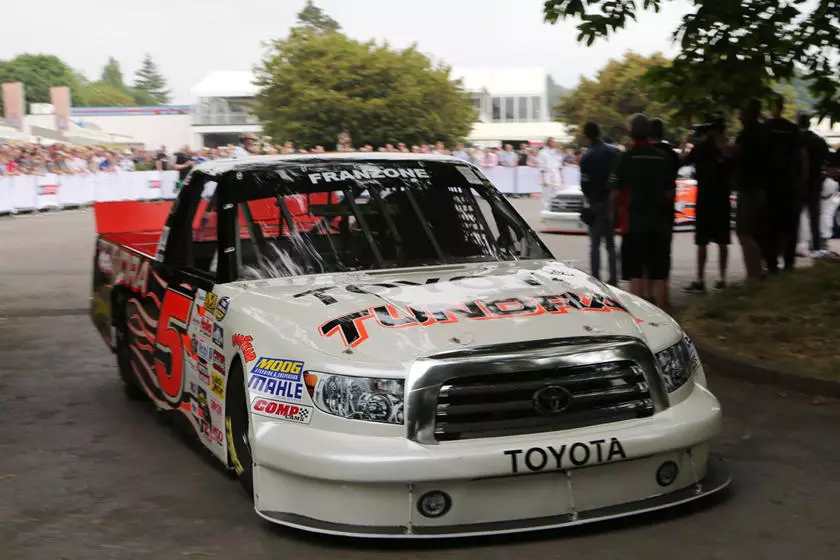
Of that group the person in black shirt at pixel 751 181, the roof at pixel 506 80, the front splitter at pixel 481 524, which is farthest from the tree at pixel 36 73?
the front splitter at pixel 481 524

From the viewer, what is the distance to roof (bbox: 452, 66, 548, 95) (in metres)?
107

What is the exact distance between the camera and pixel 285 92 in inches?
2815

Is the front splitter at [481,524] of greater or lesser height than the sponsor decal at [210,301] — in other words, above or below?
below

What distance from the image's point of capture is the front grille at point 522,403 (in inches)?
174

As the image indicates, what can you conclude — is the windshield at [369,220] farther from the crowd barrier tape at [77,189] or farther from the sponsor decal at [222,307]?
the crowd barrier tape at [77,189]

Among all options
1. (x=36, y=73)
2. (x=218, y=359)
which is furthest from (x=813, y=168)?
(x=36, y=73)

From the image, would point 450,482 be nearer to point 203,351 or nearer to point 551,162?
point 203,351

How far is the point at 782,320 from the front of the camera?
A: 9.51 m

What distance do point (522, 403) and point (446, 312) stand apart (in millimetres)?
557

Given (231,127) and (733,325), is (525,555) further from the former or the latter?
(231,127)

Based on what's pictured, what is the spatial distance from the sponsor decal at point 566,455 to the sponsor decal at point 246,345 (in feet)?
3.99

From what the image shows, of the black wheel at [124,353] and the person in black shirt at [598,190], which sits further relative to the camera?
the person in black shirt at [598,190]

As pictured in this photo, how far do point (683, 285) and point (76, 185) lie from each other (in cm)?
2672

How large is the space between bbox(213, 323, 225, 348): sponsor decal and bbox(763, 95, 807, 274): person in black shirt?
8.13 m
